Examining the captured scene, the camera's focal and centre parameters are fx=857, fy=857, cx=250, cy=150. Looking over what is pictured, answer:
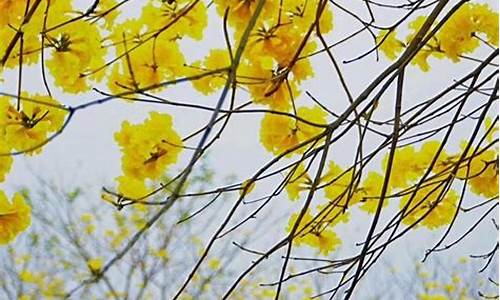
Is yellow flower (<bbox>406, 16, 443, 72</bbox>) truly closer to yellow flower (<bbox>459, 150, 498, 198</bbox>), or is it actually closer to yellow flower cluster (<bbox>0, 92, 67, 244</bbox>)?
yellow flower (<bbox>459, 150, 498, 198</bbox>)

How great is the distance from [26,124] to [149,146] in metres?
0.07

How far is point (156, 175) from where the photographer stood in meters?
0.53

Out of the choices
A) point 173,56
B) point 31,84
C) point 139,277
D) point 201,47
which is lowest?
point 173,56

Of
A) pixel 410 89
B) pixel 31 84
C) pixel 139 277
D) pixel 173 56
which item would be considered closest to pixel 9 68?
pixel 173 56

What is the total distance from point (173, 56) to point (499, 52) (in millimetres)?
198

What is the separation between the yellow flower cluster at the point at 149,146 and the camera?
0.52m

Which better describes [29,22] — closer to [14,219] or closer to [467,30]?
[14,219]

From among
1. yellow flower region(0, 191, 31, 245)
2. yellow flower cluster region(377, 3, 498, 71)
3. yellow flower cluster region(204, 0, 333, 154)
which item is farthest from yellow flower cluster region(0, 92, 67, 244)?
yellow flower cluster region(377, 3, 498, 71)

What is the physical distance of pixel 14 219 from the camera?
0.51m

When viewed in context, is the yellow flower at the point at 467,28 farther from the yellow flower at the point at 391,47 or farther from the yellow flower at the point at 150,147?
the yellow flower at the point at 150,147

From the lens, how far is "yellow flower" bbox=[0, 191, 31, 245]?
511 millimetres

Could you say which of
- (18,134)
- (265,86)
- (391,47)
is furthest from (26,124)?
(391,47)

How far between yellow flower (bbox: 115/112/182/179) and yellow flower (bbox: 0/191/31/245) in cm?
6

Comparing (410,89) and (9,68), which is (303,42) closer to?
(9,68)
